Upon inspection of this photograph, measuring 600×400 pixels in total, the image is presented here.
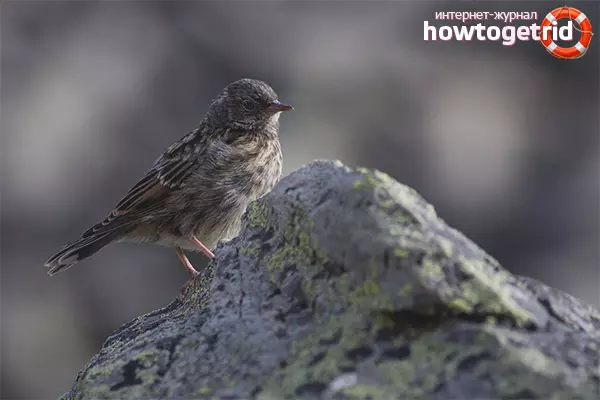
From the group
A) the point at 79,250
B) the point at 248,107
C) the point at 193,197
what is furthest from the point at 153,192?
the point at 248,107

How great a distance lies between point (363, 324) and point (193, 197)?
13.2ft

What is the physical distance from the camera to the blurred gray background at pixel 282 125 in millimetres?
A: 10734

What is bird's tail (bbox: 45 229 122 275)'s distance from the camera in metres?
6.60

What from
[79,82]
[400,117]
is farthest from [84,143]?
[400,117]

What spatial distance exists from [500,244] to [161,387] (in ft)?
27.2

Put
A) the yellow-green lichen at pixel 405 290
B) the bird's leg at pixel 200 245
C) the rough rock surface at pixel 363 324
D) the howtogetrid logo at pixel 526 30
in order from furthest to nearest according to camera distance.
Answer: the howtogetrid logo at pixel 526 30
the bird's leg at pixel 200 245
the yellow-green lichen at pixel 405 290
the rough rock surface at pixel 363 324

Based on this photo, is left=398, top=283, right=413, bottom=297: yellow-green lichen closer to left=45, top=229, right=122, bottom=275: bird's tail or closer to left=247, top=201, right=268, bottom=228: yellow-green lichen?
left=247, top=201, right=268, bottom=228: yellow-green lichen

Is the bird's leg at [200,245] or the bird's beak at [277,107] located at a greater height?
the bird's beak at [277,107]

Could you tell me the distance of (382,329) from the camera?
2.70m

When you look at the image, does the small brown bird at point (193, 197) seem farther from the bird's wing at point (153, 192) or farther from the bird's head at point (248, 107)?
the bird's head at point (248, 107)

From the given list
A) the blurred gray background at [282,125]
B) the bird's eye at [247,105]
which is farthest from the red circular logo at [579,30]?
the bird's eye at [247,105]

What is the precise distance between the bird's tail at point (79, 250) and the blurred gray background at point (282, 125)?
3008 mm

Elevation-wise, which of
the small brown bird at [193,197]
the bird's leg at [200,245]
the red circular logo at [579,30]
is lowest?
the bird's leg at [200,245]

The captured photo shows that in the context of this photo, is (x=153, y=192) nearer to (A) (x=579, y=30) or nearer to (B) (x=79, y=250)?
(B) (x=79, y=250)
